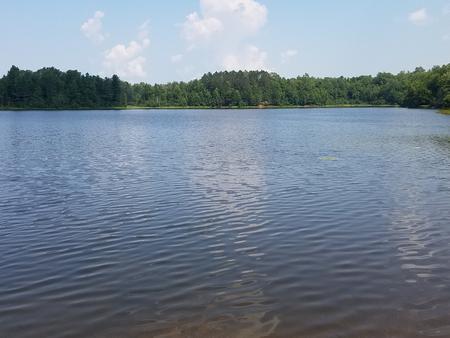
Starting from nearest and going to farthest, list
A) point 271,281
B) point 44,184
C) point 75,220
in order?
point 271,281 < point 75,220 < point 44,184

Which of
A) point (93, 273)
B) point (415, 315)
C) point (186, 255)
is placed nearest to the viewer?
point (415, 315)

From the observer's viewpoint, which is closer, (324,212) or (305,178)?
(324,212)

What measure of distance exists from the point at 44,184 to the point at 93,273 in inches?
641

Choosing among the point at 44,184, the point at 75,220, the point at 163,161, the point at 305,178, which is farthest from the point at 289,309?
the point at 163,161

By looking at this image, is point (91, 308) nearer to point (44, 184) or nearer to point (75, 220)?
point (75, 220)

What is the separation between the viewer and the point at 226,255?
14391 mm

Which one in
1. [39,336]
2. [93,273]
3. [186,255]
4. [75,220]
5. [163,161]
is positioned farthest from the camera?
[163,161]

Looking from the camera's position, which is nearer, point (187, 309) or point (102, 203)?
point (187, 309)

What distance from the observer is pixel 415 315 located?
10148 millimetres

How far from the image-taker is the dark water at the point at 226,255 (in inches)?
396

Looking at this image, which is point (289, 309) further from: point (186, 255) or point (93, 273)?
point (93, 273)

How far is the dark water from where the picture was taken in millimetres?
10047

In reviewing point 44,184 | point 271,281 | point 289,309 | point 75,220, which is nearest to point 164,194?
point 75,220

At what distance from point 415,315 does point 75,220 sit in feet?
43.5
